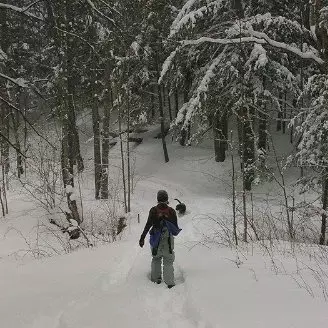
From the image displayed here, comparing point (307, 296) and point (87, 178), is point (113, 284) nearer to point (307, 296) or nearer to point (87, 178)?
point (307, 296)

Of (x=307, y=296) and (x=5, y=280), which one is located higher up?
(x=307, y=296)

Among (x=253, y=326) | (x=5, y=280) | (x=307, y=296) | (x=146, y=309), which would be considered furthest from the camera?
(x=5, y=280)

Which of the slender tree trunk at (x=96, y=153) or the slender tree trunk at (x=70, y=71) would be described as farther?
the slender tree trunk at (x=96, y=153)

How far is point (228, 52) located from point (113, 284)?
11243mm

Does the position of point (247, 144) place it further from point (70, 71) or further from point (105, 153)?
point (70, 71)

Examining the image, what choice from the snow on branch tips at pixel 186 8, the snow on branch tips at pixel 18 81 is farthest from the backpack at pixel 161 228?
the snow on branch tips at pixel 186 8

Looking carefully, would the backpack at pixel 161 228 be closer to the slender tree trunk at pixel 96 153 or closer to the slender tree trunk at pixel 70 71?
the slender tree trunk at pixel 70 71

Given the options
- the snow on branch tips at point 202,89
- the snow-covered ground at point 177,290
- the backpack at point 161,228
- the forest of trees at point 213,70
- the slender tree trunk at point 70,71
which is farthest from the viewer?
the snow on branch tips at point 202,89

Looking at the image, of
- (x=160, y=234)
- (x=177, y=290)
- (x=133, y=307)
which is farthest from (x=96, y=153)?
(x=133, y=307)

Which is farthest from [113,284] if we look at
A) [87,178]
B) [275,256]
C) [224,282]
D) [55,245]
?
[87,178]

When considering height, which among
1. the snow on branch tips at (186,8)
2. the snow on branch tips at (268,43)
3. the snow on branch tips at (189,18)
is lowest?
the snow on branch tips at (268,43)

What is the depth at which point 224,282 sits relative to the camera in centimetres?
632

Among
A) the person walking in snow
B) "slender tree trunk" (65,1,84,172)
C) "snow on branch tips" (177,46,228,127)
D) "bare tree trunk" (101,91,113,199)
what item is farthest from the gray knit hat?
"bare tree trunk" (101,91,113,199)

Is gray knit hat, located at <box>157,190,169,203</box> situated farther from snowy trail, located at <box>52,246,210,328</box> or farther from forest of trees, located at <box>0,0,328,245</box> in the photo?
forest of trees, located at <box>0,0,328,245</box>
